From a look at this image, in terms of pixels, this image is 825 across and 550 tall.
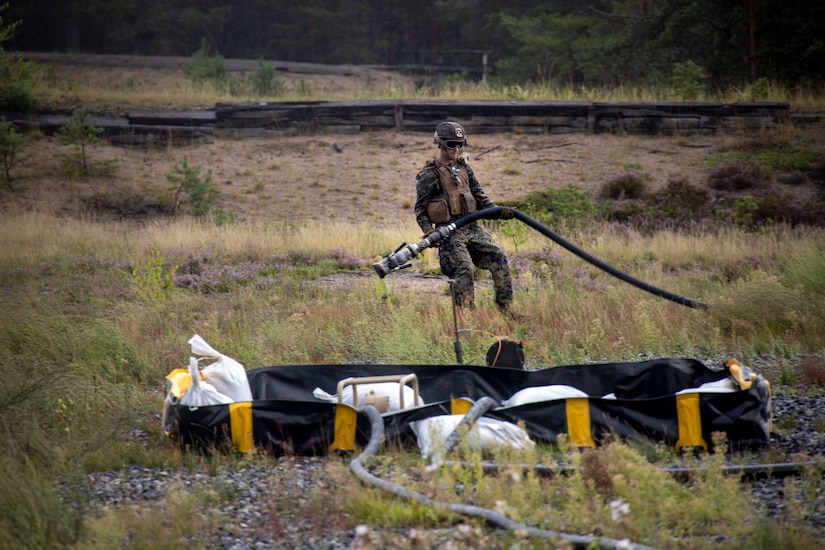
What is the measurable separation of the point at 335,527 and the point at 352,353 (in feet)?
12.4

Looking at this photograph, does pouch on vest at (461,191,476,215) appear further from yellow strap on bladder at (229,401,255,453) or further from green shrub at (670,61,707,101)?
green shrub at (670,61,707,101)

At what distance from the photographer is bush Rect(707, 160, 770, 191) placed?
18141 mm

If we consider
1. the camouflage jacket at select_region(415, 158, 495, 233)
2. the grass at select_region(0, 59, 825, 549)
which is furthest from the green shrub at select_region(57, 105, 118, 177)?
the camouflage jacket at select_region(415, 158, 495, 233)

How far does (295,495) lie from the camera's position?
474 cm

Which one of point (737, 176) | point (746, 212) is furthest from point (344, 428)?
point (737, 176)

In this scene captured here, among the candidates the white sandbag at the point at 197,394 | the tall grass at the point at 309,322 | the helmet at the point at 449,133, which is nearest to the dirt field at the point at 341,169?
the tall grass at the point at 309,322

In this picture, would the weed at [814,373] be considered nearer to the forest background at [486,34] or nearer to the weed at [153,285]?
the weed at [153,285]

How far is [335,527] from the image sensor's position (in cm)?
436

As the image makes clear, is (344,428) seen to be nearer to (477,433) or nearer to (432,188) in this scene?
(477,433)

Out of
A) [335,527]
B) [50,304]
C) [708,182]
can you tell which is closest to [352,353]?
[335,527]

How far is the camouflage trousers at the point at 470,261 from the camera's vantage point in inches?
331

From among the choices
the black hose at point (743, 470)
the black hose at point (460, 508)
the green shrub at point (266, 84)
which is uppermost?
the green shrub at point (266, 84)

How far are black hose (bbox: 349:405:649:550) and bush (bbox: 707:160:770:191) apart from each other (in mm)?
14964

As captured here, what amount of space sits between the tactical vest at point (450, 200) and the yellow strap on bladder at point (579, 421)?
3303 mm
